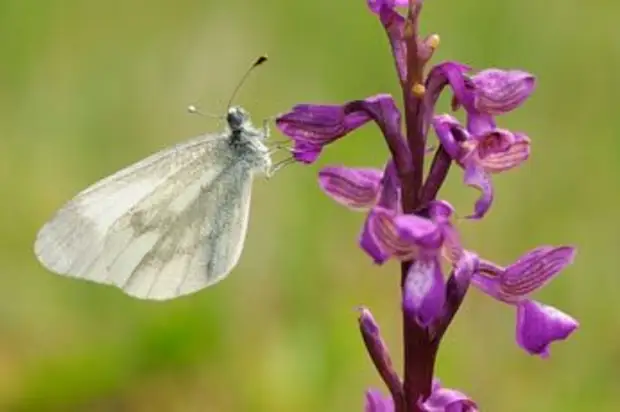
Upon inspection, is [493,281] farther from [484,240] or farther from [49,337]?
[484,240]

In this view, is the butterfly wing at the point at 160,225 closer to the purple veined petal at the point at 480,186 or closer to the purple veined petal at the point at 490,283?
the purple veined petal at the point at 490,283

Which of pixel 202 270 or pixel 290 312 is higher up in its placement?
pixel 202 270

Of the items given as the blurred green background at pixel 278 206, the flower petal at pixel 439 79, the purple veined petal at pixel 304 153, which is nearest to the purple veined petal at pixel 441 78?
the flower petal at pixel 439 79

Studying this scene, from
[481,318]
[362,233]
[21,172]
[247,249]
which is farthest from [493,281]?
[21,172]

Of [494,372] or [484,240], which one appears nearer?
[494,372]

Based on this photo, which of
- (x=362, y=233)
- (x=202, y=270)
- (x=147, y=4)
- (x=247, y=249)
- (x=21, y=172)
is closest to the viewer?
(x=362, y=233)

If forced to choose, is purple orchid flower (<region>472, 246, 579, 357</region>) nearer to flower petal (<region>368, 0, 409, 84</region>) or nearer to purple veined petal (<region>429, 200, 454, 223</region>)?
purple veined petal (<region>429, 200, 454, 223</region>)
